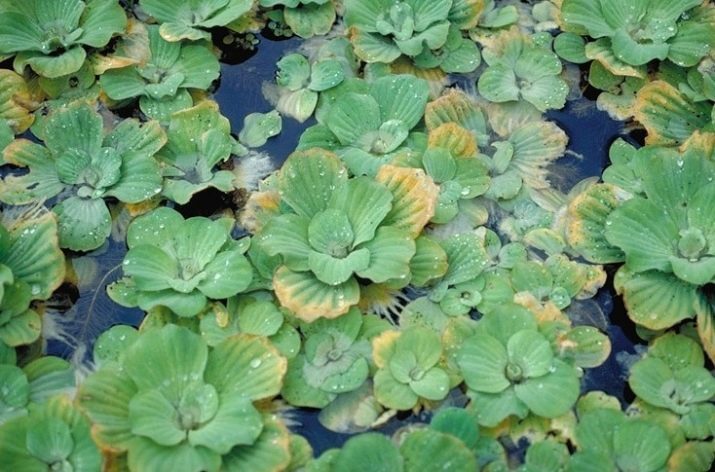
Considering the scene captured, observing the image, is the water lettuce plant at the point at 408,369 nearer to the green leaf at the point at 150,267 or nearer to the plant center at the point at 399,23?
the green leaf at the point at 150,267

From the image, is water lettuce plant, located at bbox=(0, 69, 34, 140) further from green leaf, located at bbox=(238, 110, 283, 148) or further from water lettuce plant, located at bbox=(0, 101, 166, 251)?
green leaf, located at bbox=(238, 110, 283, 148)

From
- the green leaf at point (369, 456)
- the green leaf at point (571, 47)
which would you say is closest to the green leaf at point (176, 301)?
the green leaf at point (369, 456)

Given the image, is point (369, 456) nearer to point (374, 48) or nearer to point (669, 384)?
point (669, 384)

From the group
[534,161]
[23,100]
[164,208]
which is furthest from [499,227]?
[23,100]

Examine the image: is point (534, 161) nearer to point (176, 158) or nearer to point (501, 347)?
point (501, 347)

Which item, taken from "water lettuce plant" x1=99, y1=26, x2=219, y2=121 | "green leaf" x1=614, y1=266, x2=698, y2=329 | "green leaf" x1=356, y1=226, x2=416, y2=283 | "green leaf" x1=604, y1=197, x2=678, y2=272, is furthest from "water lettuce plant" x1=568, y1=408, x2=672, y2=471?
"water lettuce plant" x1=99, y1=26, x2=219, y2=121

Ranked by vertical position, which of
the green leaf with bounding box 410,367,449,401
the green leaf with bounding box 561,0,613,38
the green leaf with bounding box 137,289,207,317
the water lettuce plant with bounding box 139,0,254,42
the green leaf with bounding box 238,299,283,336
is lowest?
the green leaf with bounding box 410,367,449,401
